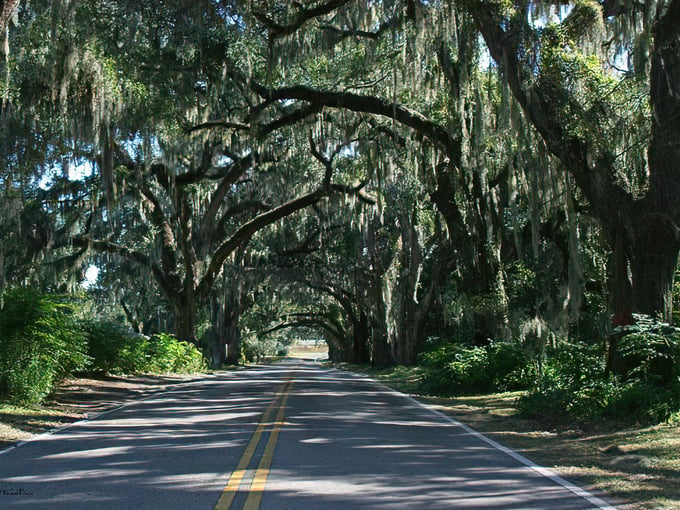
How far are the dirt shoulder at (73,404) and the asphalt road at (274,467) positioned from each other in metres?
0.55

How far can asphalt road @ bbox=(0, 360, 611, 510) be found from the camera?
6.00m

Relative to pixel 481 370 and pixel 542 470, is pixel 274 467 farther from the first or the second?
pixel 481 370

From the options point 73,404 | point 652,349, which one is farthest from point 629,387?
point 73,404

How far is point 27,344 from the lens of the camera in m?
13.1

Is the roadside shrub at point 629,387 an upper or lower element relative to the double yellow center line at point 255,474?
upper

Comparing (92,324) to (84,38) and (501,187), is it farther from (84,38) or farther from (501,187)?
(501,187)

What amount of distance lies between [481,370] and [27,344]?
34.1 feet

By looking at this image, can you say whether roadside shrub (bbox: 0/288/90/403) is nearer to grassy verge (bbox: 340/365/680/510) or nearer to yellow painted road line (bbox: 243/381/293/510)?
yellow painted road line (bbox: 243/381/293/510)

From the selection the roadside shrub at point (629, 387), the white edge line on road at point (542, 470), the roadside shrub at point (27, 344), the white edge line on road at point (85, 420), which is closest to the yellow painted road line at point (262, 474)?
the white edge line on road at point (542, 470)

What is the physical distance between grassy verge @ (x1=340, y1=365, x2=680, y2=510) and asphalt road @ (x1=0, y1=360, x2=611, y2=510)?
35 cm

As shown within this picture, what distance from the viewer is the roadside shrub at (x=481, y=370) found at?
17438 mm

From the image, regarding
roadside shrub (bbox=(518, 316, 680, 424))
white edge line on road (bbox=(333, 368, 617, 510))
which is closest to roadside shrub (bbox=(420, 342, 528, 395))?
roadside shrub (bbox=(518, 316, 680, 424))

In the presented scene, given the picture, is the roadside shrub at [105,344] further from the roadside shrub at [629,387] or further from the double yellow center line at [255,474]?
the roadside shrub at [629,387]

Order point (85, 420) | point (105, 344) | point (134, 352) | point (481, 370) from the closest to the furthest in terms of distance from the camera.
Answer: point (85, 420) → point (481, 370) → point (105, 344) → point (134, 352)
